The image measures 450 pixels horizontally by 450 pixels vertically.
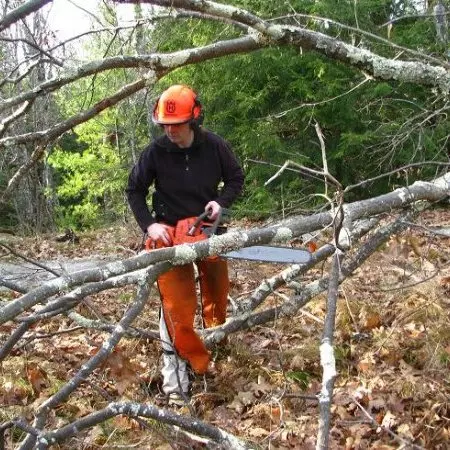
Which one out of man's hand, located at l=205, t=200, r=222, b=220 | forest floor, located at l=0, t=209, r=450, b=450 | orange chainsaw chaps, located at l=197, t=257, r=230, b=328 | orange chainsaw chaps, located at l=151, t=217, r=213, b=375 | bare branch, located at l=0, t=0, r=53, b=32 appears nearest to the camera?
bare branch, located at l=0, t=0, r=53, b=32

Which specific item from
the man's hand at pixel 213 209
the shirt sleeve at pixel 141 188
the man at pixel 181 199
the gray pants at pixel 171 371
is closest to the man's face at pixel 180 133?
the man at pixel 181 199

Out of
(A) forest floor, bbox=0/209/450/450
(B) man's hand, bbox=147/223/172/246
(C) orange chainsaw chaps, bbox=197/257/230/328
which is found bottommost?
(A) forest floor, bbox=0/209/450/450

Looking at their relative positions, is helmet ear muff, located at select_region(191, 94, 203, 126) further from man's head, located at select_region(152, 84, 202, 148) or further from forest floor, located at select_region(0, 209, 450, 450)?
forest floor, located at select_region(0, 209, 450, 450)

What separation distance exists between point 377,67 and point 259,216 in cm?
696

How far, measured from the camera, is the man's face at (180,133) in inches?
148

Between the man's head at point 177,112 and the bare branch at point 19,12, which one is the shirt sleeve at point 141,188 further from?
the bare branch at point 19,12

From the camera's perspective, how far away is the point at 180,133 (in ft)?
12.5

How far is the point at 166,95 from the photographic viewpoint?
3.74 metres

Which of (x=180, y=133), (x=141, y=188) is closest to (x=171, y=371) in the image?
(x=141, y=188)

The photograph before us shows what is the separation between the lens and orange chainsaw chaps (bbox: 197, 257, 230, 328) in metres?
4.14

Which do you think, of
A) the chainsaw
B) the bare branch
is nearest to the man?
the chainsaw

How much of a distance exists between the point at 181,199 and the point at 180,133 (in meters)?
0.47

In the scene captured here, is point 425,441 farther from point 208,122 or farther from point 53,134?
point 208,122

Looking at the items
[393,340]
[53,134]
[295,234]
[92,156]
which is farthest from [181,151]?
[92,156]
